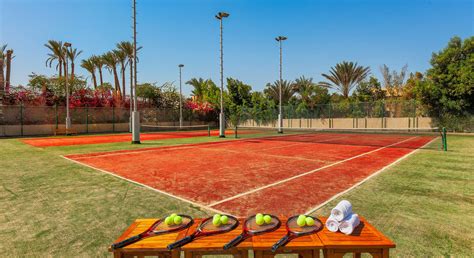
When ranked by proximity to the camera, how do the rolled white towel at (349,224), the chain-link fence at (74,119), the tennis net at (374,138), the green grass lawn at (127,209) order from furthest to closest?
1. the chain-link fence at (74,119)
2. the tennis net at (374,138)
3. the green grass lawn at (127,209)
4. the rolled white towel at (349,224)

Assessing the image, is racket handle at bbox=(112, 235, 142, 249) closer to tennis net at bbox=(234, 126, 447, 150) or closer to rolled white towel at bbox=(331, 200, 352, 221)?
rolled white towel at bbox=(331, 200, 352, 221)

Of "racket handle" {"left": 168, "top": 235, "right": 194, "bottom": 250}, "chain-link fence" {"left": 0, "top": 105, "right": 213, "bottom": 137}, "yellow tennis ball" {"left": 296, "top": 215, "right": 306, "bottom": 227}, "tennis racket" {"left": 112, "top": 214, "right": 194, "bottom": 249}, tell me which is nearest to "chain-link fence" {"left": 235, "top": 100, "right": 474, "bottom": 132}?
"chain-link fence" {"left": 0, "top": 105, "right": 213, "bottom": 137}

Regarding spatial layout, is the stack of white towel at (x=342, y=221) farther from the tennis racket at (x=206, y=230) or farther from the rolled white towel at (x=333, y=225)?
the tennis racket at (x=206, y=230)

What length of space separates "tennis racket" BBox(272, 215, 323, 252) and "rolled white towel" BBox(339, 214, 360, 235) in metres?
0.21

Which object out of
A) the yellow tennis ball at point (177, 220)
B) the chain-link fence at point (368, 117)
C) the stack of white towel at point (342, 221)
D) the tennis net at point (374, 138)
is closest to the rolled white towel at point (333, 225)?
the stack of white towel at point (342, 221)

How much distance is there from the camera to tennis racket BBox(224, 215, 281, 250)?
7.98 ft

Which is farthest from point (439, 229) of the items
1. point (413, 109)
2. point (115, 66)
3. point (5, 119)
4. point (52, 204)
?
point (115, 66)

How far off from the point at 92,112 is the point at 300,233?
3690 centimetres

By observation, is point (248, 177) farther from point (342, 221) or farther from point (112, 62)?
point (112, 62)

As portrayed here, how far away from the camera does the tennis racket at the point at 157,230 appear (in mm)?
2428

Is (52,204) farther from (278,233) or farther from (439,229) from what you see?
(439,229)

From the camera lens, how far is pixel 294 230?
103 inches

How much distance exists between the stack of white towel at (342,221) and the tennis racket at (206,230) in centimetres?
94

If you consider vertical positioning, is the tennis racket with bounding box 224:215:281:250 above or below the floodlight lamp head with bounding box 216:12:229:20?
below
